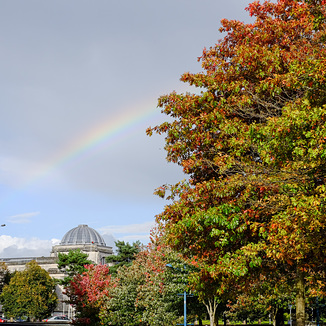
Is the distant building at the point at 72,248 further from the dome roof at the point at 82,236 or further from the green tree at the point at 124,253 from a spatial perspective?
the green tree at the point at 124,253

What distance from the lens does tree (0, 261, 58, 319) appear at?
7788 centimetres

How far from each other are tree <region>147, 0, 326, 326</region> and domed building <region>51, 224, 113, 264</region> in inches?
3840

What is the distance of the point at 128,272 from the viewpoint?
40.0m

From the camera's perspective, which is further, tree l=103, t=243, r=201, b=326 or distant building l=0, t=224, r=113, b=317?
distant building l=0, t=224, r=113, b=317

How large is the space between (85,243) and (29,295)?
38.3m

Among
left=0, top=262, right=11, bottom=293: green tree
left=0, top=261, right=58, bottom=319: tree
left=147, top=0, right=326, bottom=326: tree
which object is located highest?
left=147, top=0, right=326, bottom=326: tree

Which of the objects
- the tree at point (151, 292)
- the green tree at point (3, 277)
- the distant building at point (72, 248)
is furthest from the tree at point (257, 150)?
the distant building at point (72, 248)

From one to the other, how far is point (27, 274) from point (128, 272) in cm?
4666

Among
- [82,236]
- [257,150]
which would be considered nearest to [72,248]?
[82,236]

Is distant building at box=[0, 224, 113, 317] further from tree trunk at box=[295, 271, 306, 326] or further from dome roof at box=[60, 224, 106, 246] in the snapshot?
tree trunk at box=[295, 271, 306, 326]

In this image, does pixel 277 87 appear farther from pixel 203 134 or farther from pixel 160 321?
pixel 160 321

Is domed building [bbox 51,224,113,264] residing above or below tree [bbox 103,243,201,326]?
above

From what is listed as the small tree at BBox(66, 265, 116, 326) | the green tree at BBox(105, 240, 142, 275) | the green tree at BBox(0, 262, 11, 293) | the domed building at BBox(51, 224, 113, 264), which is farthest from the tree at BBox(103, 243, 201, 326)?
the domed building at BBox(51, 224, 113, 264)

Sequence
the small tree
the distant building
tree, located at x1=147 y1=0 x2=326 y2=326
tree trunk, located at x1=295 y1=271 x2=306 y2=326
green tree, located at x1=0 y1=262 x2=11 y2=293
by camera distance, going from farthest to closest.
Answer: the distant building
green tree, located at x1=0 y1=262 x2=11 y2=293
the small tree
tree trunk, located at x1=295 y1=271 x2=306 y2=326
tree, located at x1=147 y1=0 x2=326 y2=326
